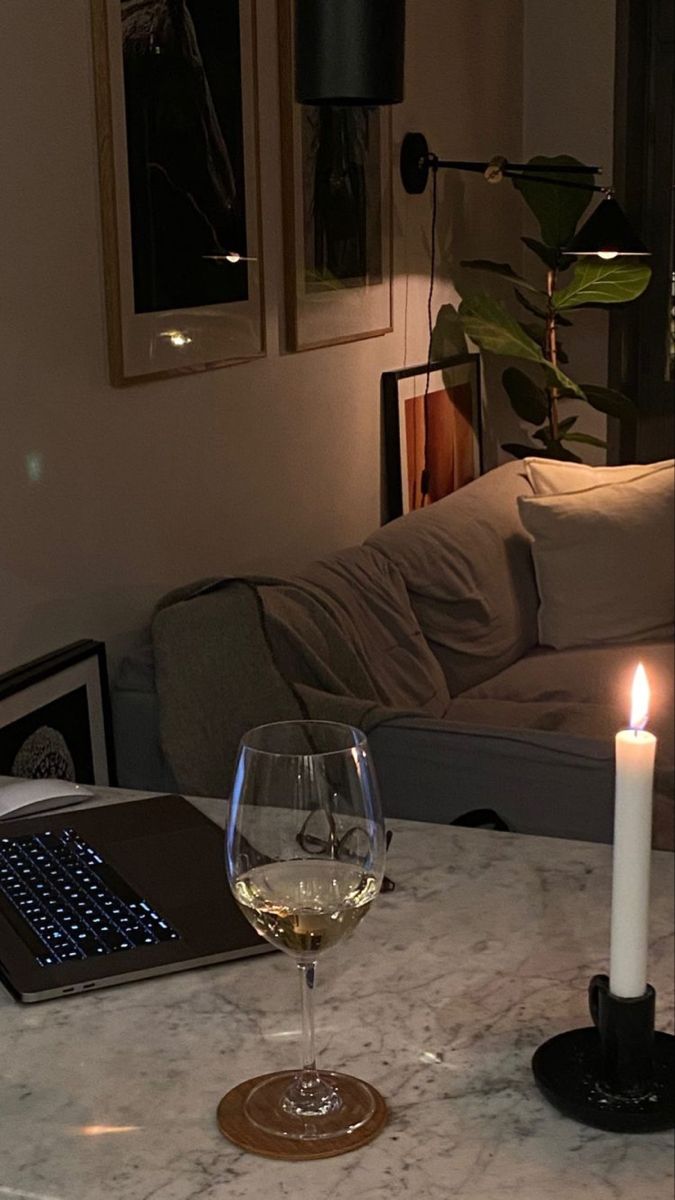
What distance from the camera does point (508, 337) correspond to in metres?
3.28

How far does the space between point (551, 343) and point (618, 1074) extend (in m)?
2.89

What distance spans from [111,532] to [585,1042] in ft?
4.49

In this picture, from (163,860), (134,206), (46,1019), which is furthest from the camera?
(134,206)

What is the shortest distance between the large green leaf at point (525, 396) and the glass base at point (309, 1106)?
112 inches

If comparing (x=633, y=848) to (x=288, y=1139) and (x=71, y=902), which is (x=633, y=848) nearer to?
(x=288, y=1139)

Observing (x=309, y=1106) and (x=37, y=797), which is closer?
(x=309, y=1106)

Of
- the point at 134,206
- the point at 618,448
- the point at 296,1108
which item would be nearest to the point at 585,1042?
the point at 296,1108

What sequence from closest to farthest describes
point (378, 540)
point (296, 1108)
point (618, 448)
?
point (296, 1108) → point (378, 540) → point (618, 448)

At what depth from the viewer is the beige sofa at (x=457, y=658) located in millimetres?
1892

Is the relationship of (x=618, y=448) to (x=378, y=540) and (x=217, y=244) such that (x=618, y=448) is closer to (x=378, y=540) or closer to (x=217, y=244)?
(x=378, y=540)

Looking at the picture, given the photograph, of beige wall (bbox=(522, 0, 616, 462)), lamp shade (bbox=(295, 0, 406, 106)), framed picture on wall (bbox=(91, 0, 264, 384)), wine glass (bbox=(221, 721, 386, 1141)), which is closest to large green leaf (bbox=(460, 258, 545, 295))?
beige wall (bbox=(522, 0, 616, 462))

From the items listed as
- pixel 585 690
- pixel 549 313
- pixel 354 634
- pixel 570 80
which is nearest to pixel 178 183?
pixel 354 634

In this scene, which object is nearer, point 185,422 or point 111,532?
point 111,532

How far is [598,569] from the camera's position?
3014 millimetres
